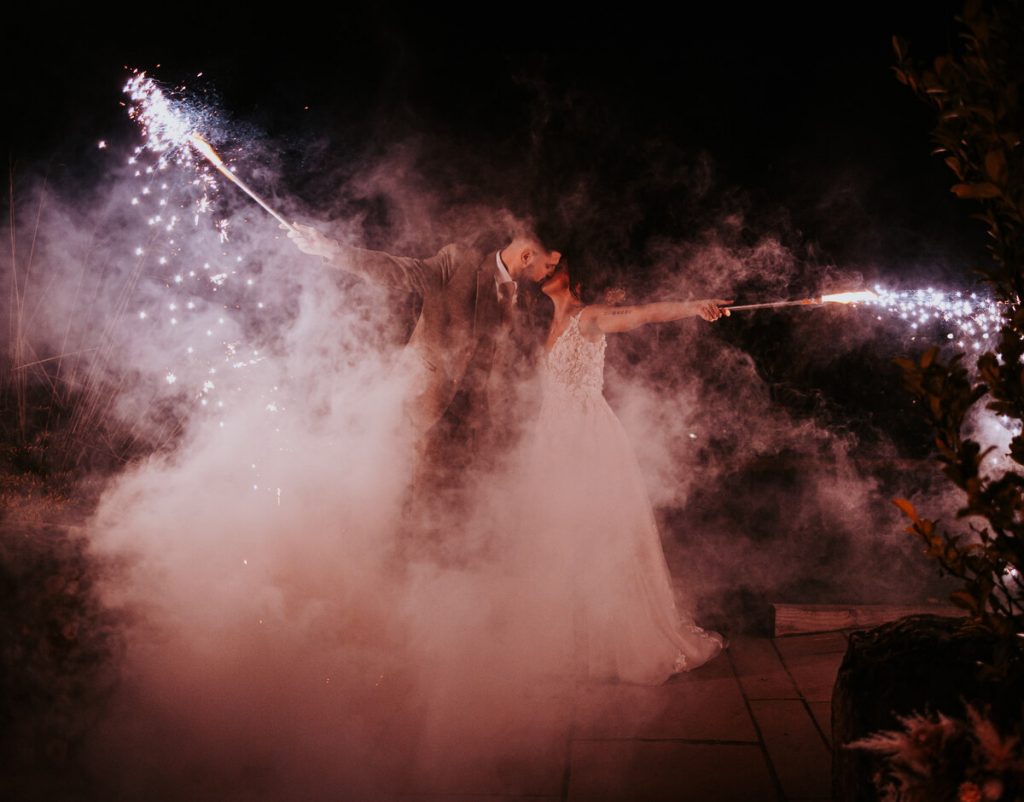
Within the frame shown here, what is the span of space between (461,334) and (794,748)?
10.0 feet

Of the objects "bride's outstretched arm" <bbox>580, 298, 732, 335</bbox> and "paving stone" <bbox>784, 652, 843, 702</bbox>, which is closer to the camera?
"paving stone" <bbox>784, 652, 843, 702</bbox>

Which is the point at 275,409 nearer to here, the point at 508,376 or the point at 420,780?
the point at 508,376

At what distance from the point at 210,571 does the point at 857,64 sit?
701cm

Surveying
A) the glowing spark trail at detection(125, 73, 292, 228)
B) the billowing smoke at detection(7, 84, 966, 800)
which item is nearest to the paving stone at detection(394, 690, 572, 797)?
the billowing smoke at detection(7, 84, 966, 800)

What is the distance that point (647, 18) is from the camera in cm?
645

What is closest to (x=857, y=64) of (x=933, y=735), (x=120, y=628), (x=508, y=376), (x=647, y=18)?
(x=647, y=18)

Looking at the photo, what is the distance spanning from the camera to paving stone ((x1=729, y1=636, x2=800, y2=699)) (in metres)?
4.41

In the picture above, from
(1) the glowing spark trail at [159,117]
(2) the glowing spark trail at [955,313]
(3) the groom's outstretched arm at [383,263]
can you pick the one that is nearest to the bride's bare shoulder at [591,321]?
(3) the groom's outstretched arm at [383,263]

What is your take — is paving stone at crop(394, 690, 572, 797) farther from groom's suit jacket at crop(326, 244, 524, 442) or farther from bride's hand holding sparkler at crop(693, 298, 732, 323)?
bride's hand holding sparkler at crop(693, 298, 732, 323)

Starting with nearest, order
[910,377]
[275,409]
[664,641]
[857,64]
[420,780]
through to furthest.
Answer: [910,377], [420,780], [664,641], [275,409], [857,64]

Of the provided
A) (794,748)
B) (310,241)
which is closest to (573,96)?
(310,241)

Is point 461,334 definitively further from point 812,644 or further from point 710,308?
point 812,644

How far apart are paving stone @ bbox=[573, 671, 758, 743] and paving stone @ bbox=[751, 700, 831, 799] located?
0.11m

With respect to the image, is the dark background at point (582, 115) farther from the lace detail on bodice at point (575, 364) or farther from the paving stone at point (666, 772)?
the paving stone at point (666, 772)
